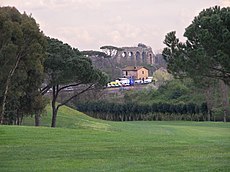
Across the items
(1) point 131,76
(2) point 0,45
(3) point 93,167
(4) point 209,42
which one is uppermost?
(1) point 131,76

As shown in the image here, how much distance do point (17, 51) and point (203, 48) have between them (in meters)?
15.7

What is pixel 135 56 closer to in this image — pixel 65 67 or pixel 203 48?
pixel 65 67

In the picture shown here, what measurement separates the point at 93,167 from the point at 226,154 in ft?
19.5

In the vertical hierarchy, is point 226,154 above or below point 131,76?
below

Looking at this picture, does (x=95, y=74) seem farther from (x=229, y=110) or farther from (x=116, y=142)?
(x=229, y=110)

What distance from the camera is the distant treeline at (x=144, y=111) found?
225 feet

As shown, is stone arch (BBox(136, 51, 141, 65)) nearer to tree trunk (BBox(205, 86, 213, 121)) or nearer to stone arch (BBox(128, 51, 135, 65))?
stone arch (BBox(128, 51, 135, 65))

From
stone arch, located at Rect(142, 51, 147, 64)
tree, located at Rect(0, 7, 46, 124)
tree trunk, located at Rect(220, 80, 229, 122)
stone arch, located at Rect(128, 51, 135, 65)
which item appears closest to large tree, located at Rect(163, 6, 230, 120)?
tree, located at Rect(0, 7, 46, 124)

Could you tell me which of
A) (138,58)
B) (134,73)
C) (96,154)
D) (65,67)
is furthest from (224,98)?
(138,58)

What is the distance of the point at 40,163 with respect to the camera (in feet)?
52.2

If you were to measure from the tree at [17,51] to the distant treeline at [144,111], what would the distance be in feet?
119

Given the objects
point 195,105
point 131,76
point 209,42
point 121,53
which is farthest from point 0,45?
point 121,53

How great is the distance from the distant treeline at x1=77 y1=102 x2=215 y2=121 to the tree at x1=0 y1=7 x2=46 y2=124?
36.3 m

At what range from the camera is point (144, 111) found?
72500mm
